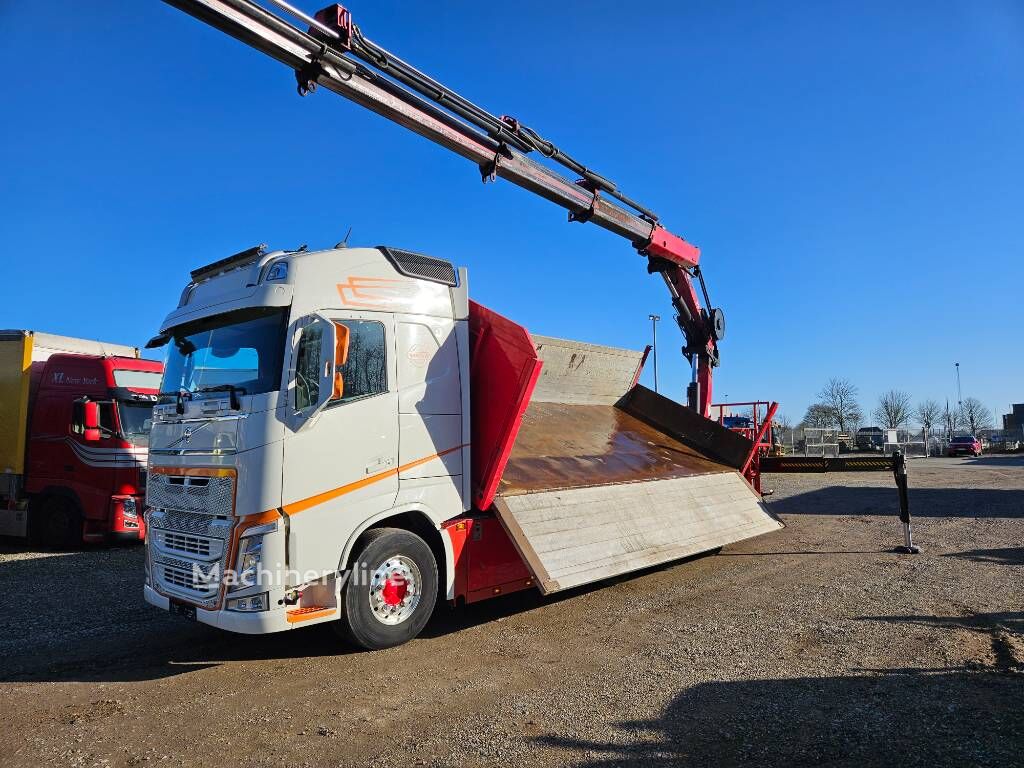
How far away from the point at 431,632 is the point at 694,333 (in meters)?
9.37

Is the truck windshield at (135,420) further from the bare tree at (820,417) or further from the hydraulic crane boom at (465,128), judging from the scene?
the bare tree at (820,417)

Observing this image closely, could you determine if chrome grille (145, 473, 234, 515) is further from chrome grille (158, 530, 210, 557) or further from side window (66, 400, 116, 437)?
side window (66, 400, 116, 437)

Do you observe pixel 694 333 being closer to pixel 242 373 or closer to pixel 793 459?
pixel 793 459

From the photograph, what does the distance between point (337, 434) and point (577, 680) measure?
248 centimetres

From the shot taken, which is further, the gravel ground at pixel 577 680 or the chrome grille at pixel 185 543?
the chrome grille at pixel 185 543

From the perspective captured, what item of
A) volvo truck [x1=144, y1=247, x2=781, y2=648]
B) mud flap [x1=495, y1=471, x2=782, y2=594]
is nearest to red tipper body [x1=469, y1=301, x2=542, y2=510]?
volvo truck [x1=144, y1=247, x2=781, y2=648]

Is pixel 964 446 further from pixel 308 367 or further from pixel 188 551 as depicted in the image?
pixel 188 551

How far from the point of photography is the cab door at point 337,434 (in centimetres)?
477

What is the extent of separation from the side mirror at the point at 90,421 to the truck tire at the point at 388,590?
612 cm

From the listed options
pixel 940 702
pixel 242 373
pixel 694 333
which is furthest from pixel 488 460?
pixel 694 333

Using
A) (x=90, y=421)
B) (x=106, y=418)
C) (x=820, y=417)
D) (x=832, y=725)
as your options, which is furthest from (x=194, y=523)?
(x=820, y=417)

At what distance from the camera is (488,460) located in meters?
5.89

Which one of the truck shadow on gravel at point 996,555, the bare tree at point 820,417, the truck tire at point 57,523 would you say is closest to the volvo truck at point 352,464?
the truck shadow on gravel at point 996,555

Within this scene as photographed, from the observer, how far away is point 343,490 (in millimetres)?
5000
